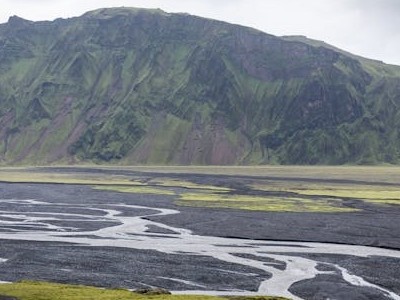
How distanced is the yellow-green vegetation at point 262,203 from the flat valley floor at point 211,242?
22 cm

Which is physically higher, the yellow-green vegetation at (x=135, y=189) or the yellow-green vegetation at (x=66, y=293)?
the yellow-green vegetation at (x=66, y=293)

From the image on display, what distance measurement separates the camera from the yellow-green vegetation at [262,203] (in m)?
125

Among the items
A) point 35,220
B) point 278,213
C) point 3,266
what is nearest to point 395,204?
point 278,213

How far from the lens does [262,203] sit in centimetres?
13412

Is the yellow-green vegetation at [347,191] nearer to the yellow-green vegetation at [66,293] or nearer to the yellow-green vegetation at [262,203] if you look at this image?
the yellow-green vegetation at [262,203]

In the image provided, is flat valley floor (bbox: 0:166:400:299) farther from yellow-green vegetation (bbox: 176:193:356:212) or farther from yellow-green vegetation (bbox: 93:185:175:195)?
yellow-green vegetation (bbox: 93:185:175:195)

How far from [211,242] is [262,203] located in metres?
50.8

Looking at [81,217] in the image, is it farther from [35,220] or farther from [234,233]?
[234,233]

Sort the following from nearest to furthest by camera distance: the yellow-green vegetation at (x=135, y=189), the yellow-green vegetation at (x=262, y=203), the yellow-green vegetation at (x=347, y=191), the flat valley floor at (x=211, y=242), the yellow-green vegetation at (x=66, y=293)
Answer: the yellow-green vegetation at (x=66, y=293), the flat valley floor at (x=211, y=242), the yellow-green vegetation at (x=262, y=203), the yellow-green vegetation at (x=347, y=191), the yellow-green vegetation at (x=135, y=189)

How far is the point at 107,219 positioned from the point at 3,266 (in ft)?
140

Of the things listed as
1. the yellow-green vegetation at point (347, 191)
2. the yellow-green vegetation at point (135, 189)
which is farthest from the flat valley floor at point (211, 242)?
the yellow-green vegetation at point (135, 189)

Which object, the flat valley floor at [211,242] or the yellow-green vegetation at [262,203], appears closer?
the flat valley floor at [211,242]

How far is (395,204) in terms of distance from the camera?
13562 cm

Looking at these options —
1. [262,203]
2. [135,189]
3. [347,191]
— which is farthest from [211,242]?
[347,191]
